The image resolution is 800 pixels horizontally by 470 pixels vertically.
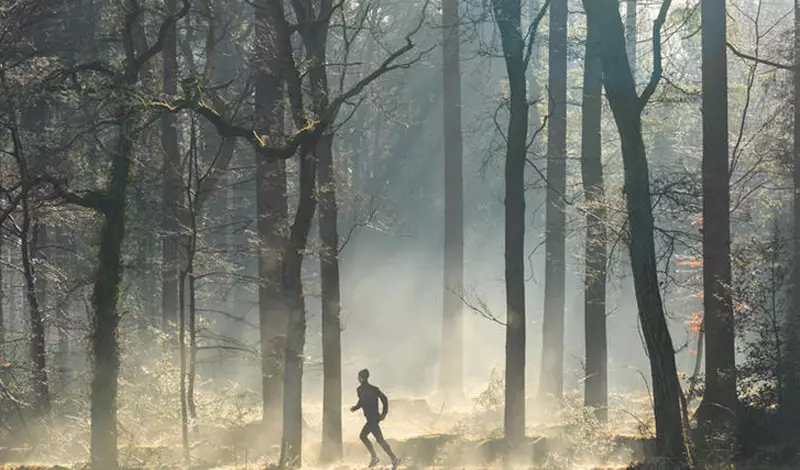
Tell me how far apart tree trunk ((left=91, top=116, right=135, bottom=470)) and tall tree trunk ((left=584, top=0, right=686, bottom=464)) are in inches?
303

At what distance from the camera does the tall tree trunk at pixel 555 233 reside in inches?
838

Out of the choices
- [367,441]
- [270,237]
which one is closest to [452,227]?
[270,237]

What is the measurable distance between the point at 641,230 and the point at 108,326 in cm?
855

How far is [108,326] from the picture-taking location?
13023 mm

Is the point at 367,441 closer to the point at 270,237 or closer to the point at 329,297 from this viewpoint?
the point at 329,297

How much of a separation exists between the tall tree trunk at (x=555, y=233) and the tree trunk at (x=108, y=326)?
1169cm

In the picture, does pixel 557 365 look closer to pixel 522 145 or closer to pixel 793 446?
pixel 522 145

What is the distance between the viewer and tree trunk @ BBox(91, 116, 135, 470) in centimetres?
1301

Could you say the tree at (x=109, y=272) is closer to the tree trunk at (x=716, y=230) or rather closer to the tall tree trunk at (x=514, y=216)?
the tall tree trunk at (x=514, y=216)

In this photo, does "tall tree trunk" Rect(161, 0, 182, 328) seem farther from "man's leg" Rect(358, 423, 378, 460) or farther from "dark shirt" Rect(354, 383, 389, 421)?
"man's leg" Rect(358, 423, 378, 460)

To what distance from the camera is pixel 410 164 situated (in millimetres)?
52438

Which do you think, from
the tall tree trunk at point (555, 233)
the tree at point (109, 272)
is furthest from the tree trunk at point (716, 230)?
the tree at point (109, 272)

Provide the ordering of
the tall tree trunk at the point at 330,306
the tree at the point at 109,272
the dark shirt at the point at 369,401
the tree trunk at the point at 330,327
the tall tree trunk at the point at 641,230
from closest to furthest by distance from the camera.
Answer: the tall tree trunk at the point at 641,230, the tree at the point at 109,272, the dark shirt at the point at 369,401, the tall tree trunk at the point at 330,306, the tree trunk at the point at 330,327

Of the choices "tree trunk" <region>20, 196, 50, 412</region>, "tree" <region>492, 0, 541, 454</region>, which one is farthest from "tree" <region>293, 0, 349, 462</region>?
"tree trunk" <region>20, 196, 50, 412</region>
